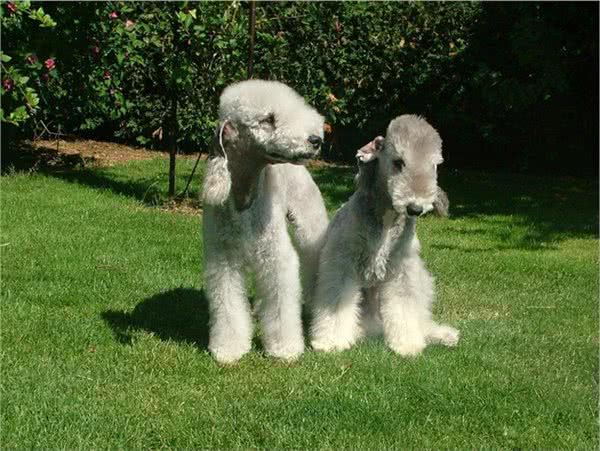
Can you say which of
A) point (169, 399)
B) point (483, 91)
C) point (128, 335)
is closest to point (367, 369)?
point (169, 399)

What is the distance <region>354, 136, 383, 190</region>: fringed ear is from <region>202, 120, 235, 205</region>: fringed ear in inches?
33.6

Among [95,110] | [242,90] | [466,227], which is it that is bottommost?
[466,227]

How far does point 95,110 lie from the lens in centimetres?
1209

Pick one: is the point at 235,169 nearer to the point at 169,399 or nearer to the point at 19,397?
the point at 169,399

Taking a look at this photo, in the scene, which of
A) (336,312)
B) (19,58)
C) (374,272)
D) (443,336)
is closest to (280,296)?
(336,312)

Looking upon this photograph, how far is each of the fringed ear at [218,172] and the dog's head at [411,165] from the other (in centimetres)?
92

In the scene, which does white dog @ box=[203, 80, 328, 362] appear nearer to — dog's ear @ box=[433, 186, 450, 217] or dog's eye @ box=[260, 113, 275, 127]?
dog's eye @ box=[260, 113, 275, 127]

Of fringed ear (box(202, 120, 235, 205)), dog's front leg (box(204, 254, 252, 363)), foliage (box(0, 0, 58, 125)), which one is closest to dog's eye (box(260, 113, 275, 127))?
fringed ear (box(202, 120, 235, 205))

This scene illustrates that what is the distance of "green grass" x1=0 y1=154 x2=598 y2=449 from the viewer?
3.89m

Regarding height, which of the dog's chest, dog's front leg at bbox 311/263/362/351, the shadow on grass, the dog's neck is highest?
the dog's neck

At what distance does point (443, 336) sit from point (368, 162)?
1.22 meters

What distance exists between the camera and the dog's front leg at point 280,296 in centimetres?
479

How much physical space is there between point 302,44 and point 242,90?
8602 mm

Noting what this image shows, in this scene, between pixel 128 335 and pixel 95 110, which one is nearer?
pixel 128 335
